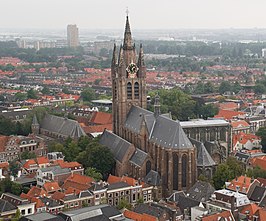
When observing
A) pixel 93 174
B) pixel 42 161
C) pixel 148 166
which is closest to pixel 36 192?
pixel 93 174

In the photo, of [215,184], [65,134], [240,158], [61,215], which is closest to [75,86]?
[65,134]

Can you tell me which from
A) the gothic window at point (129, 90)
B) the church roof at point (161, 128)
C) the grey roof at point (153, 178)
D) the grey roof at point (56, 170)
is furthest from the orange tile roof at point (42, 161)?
the gothic window at point (129, 90)

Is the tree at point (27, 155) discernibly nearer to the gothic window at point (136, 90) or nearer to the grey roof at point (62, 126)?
the grey roof at point (62, 126)

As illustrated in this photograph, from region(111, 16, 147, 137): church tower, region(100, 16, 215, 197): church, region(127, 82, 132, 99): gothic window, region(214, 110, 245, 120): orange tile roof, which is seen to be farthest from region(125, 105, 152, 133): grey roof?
region(214, 110, 245, 120): orange tile roof

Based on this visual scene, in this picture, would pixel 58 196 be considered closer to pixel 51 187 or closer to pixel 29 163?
pixel 51 187

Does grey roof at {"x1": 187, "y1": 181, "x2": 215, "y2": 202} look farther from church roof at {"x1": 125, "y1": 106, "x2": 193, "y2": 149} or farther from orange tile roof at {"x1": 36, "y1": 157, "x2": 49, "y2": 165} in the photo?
orange tile roof at {"x1": 36, "y1": 157, "x2": 49, "y2": 165}

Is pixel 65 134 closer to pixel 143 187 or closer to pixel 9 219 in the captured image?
pixel 143 187
